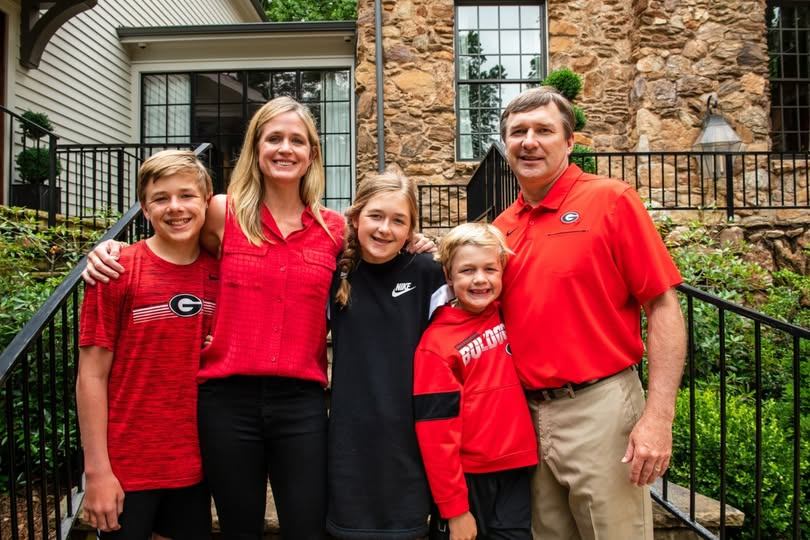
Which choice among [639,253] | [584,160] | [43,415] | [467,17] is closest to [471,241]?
[639,253]

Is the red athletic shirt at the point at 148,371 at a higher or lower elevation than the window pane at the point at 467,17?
lower

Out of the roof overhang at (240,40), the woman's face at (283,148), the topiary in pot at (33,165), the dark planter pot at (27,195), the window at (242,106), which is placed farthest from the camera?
the window at (242,106)

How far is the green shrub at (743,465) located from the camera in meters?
2.77

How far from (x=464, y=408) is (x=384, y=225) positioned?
573 mm

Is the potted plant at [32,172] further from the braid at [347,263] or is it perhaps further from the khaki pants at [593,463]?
the khaki pants at [593,463]

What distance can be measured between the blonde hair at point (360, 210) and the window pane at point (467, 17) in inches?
280

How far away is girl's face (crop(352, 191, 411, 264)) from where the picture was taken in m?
1.70

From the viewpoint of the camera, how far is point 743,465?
2.88 metres

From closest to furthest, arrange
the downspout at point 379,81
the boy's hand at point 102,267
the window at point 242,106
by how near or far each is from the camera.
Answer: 1. the boy's hand at point 102,267
2. the downspout at point 379,81
3. the window at point 242,106

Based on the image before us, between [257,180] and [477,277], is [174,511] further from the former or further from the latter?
[477,277]

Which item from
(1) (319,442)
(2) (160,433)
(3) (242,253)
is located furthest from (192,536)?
(3) (242,253)

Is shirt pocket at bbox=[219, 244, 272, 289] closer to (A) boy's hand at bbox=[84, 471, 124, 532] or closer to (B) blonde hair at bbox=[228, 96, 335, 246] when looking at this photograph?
(B) blonde hair at bbox=[228, 96, 335, 246]

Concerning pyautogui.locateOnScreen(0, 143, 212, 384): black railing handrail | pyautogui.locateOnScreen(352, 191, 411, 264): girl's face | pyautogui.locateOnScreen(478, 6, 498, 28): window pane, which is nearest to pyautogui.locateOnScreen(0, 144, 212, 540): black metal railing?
pyautogui.locateOnScreen(0, 143, 212, 384): black railing handrail

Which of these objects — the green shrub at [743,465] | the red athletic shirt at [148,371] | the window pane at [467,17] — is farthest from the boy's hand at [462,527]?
the window pane at [467,17]
